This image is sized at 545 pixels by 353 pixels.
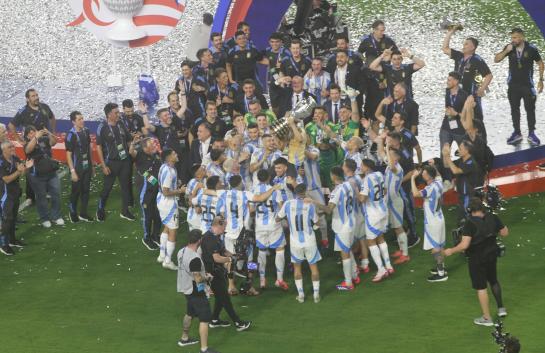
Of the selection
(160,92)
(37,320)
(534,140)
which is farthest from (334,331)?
(160,92)

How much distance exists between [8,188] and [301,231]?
4492 mm

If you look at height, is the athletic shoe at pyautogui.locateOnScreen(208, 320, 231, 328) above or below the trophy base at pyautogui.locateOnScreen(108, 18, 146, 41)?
below

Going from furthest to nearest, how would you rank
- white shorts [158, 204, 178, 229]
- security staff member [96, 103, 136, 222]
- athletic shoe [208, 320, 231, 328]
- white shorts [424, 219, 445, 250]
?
1. security staff member [96, 103, 136, 222]
2. white shorts [158, 204, 178, 229]
3. white shorts [424, 219, 445, 250]
4. athletic shoe [208, 320, 231, 328]

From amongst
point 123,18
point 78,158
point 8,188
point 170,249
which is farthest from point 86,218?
point 123,18

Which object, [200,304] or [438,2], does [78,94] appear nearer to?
[438,2]

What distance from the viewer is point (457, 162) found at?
48.7 feet

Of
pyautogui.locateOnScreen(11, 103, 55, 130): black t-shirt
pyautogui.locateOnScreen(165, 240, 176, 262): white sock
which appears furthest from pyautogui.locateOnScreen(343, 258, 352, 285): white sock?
pyautogui.locateOnScreen(11, 103, 55, 130): black t-shirt

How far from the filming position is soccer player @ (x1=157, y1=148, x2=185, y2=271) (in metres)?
15.0

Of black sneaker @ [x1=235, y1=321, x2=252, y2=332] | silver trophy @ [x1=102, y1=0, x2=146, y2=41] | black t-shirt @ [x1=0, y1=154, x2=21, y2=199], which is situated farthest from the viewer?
silver trophy @ [x1=102, y1=0, x2=146, y2=41]

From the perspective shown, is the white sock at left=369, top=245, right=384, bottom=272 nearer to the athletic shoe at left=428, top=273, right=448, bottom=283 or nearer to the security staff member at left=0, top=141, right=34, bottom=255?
the athletic shoe at left=428, top=273, right=448, bottom=283

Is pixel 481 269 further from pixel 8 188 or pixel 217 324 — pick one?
pixel 8 188

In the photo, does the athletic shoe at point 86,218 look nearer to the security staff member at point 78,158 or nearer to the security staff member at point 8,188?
the security staff member at point 78,158

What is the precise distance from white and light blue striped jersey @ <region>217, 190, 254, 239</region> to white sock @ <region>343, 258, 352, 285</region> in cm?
132

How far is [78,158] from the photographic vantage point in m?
17.0
